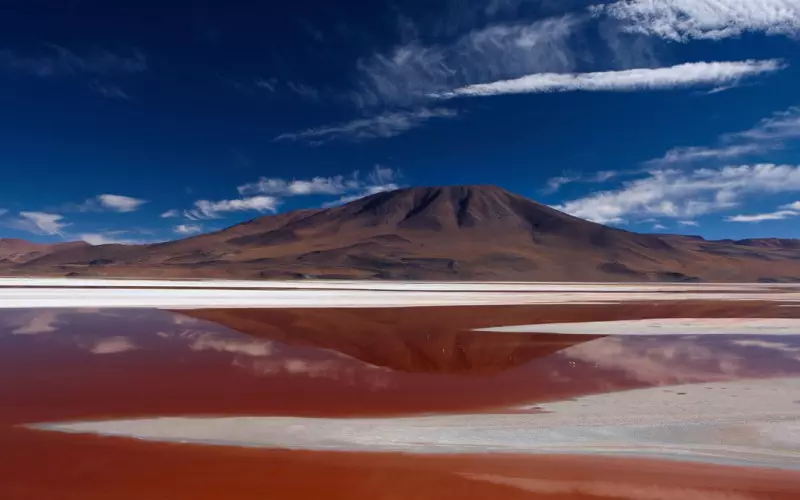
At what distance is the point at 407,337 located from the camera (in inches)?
796

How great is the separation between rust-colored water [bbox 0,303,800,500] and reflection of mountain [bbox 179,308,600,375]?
117mm

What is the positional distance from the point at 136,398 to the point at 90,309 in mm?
22277

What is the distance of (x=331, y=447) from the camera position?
25.4ft

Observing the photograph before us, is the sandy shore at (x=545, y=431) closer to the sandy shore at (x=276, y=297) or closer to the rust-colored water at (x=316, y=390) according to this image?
the rust-colored water at (x=316, y=390)

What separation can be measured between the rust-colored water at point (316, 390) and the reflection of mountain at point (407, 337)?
0.38ft

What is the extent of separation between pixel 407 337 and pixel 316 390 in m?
9.07

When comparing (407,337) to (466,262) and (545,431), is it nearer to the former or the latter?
(545,431)

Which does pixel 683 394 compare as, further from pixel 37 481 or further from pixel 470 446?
pixel 37 481

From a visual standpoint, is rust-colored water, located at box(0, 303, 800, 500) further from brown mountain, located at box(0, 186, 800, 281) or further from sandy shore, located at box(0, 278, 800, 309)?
brown mountain, located at box(0, 186, 800, 281)

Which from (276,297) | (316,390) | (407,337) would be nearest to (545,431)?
(316,390)

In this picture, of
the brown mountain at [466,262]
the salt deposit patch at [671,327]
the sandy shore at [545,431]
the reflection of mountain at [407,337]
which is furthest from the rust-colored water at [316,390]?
the brown mountain at [466,262]

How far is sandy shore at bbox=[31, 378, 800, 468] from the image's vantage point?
780 cm

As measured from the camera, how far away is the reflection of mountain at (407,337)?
15.4m

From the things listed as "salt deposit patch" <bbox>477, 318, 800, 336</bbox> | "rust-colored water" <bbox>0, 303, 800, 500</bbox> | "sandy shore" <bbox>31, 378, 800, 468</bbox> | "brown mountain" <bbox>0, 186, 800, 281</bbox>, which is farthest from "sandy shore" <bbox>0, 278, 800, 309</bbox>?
"brown mountain" <bbox>0, 186, 800, 281</bbox>
